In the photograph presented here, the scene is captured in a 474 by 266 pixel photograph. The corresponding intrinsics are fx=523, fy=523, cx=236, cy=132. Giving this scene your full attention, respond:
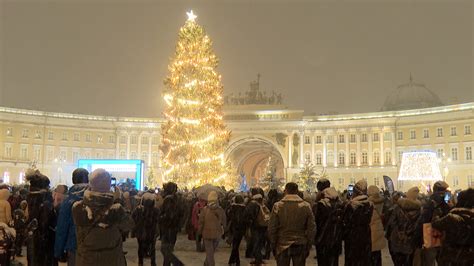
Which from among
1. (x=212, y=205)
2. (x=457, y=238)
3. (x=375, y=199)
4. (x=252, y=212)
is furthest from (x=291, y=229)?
(x=252, y=212)

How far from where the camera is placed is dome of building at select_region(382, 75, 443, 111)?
75875 mm

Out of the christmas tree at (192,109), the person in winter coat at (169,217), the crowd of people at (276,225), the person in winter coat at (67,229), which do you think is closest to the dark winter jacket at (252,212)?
the crowd of people at (276,225)

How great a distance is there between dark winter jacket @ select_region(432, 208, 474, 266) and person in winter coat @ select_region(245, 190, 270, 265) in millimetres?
6573

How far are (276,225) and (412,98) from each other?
74411 mm

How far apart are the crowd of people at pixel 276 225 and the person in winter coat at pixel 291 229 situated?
14 millimetres

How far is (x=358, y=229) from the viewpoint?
8.23 metres

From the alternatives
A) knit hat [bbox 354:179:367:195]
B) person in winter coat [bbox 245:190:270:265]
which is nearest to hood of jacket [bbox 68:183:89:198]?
knit hat [bbox 354:179:367:195]

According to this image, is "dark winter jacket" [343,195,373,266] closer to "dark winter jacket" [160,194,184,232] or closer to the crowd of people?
the crowd of people

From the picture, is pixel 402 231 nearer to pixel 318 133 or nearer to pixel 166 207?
pixel 166 207

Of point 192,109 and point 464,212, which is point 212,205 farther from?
point 192,109

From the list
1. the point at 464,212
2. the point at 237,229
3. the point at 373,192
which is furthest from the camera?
the point at 237,229

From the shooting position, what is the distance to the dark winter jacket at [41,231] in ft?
25.5

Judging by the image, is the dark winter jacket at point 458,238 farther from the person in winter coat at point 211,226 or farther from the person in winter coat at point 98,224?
the person in winter coat at point 211,226

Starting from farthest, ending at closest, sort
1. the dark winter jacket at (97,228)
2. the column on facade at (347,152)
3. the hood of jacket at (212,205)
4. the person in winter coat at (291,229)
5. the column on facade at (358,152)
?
the column on facade at (347,152)
the column on facade at (358,152)
the hood of jacket at (212,205)
the person in winter coat at (291,229)
the dark winter jacket at (97,228)
